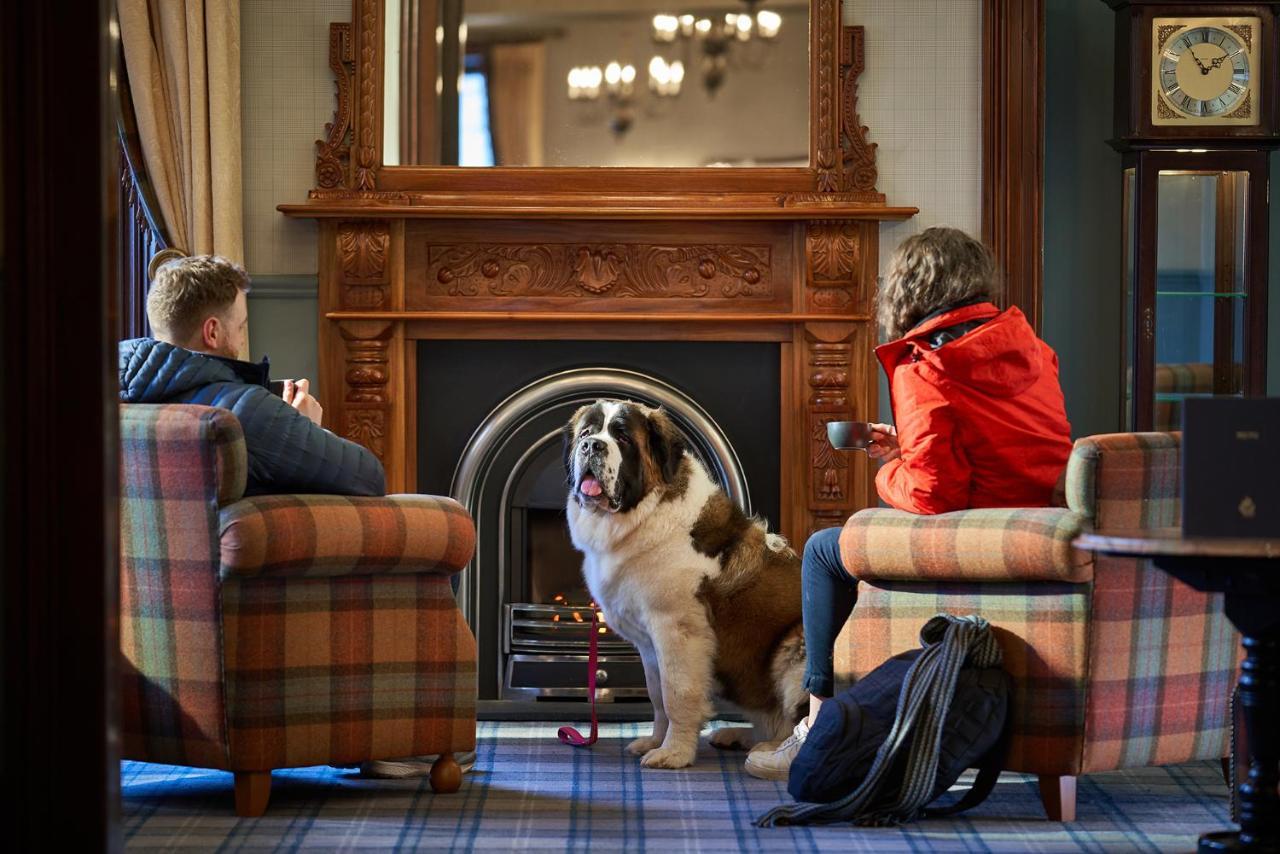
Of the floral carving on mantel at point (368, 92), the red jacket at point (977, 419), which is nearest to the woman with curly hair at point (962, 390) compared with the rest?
the red jacket at point (977, 419)

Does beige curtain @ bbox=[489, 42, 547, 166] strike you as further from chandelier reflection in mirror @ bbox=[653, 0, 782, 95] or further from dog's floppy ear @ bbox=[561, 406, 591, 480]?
dog's floppy ear @ bbox=[561, 406, 591, 480]

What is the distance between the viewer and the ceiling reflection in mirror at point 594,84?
186 inches

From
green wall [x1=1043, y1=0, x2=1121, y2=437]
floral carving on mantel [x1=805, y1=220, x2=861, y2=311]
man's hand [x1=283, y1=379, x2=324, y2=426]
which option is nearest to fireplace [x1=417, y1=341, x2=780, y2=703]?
floral carving on mantel [x1=805, y1=220, x2=861, y2=311]

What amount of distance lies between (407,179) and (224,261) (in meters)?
1.40

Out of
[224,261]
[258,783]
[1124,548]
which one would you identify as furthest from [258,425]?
[1124,548]

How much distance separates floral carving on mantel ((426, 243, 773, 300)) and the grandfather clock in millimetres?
1121

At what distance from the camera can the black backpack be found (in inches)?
115

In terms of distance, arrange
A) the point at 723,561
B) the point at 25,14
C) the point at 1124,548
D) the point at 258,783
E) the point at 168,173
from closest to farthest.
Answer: the point at 25,14
the point at 1124,548
the point at 258,783
the point at 723,561
the point at 168,173

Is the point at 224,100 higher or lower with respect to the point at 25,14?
higher

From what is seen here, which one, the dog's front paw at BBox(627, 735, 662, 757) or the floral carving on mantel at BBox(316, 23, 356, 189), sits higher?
the floral carving on mantel at BBox(316, 23, 356, 189)

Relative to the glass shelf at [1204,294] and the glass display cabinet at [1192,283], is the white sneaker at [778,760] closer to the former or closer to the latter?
the glass display cabinet at [1192,283]

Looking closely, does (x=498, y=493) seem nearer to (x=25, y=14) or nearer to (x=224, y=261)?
(x=224, y=261)

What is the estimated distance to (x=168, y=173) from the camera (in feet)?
14.9

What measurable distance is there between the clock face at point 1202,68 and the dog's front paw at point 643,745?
2346 mm
